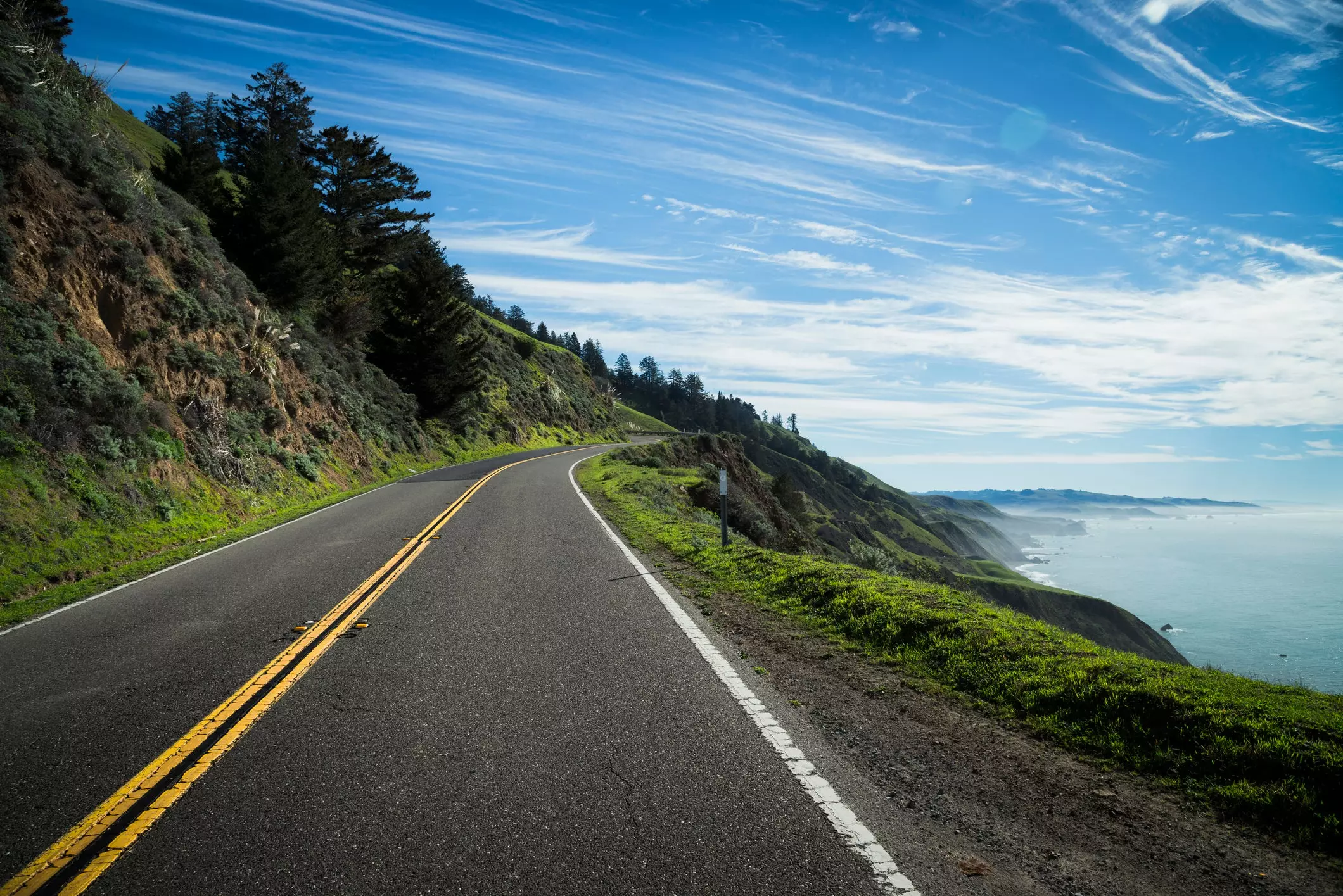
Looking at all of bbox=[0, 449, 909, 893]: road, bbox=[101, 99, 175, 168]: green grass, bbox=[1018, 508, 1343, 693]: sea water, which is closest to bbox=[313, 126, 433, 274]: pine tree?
bbox=[101, 99, 175, 168]: green grass

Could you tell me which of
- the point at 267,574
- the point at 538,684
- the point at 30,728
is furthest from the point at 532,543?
the point at 30,728

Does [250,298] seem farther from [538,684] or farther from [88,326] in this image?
[538,684]

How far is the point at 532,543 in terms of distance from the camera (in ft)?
36.9

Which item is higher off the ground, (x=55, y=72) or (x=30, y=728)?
(x=55, y=72)

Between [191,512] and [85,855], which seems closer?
[85,855]

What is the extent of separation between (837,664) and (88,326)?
1638 cm

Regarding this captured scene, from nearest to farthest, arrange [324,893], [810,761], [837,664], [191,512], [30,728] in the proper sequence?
[324,893], [810,761], [30,728], [837,664], [191,512]

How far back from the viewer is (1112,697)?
4.53 meters

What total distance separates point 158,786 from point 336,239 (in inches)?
1264

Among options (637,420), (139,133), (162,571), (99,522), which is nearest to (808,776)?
(162,571)

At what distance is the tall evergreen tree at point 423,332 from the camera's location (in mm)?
34125

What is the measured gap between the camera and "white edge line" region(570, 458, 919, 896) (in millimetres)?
2790

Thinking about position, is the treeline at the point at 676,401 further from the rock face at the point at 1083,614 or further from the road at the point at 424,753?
the road at the point at 424,753

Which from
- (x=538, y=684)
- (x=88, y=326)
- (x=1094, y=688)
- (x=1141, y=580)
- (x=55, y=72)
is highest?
(x=55, y=72)
